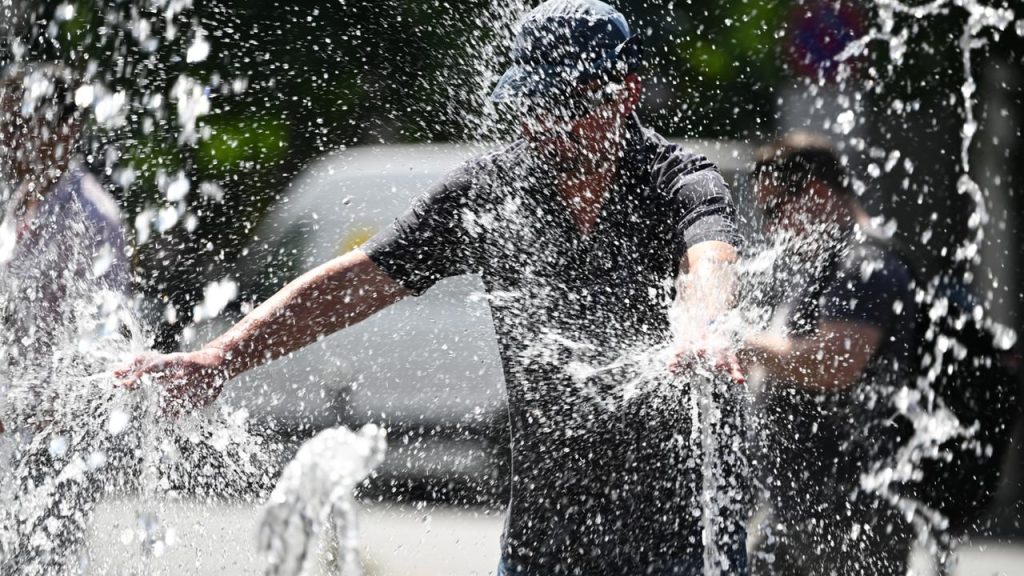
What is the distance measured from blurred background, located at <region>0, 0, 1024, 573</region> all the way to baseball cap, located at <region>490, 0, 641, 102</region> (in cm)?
136

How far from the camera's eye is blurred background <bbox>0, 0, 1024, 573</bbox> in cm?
380

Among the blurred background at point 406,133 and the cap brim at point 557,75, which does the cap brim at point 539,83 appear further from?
the blurred background at point 406,133

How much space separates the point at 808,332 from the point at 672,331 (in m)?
0.79

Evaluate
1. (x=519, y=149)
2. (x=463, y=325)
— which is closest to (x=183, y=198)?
(x=463, y=325)

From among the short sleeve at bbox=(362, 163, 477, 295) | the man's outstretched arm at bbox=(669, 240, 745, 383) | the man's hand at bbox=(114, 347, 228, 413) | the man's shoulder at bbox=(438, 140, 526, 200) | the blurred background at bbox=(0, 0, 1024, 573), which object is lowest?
the man's hand at bbox=(114, 347, 228, 413)

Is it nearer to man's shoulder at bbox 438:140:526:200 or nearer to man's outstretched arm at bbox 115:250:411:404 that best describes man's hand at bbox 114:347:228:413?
man's outstretched arm at bbox 115:250:411:404

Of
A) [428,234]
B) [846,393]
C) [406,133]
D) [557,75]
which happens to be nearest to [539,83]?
[557,75]

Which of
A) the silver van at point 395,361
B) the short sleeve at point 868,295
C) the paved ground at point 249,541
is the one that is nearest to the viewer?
the short sleeve at point 868,295

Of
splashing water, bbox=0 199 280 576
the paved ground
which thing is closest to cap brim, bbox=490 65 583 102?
splashing water, bbox=0 199 280 576

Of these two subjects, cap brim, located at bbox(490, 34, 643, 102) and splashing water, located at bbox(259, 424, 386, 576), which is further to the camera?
cap brim, located at bbox(490, 34, 643, 102)

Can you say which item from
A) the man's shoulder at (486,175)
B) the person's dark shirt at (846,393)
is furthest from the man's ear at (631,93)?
the person's dark shirt at (846,393)

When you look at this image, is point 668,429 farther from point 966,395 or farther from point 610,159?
point 966,395

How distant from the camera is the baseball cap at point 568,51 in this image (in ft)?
8.03

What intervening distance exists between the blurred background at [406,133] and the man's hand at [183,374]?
136cm
